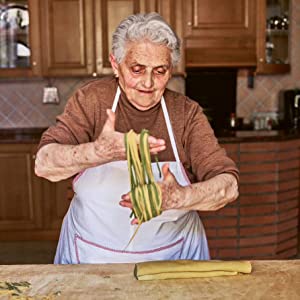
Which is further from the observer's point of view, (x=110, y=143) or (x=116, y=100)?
(x=116, y=100)

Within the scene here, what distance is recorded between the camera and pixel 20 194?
4.00m

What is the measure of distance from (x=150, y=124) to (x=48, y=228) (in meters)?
2.58

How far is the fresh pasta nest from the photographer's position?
1240 mm

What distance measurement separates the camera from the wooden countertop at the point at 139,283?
4.36 ft

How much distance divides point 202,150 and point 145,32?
0.40 metres

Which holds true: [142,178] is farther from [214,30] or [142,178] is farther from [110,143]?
[214,30]

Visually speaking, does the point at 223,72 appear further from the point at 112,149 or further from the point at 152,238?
the point at 112,149

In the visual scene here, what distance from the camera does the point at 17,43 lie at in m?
4.21

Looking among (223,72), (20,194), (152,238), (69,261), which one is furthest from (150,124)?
(223,72)

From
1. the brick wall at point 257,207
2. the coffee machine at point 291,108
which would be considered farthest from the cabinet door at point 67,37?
the coffee machine at point 291,108

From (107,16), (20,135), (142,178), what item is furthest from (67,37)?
(142,178)

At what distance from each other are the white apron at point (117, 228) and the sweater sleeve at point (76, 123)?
0.30 feet

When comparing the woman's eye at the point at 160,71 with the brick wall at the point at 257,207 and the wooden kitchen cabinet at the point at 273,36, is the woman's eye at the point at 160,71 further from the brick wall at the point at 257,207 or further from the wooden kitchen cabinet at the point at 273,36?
the wooden kitchen cabinet at the point at 273,36

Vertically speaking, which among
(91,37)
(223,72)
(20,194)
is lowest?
(20,194)
